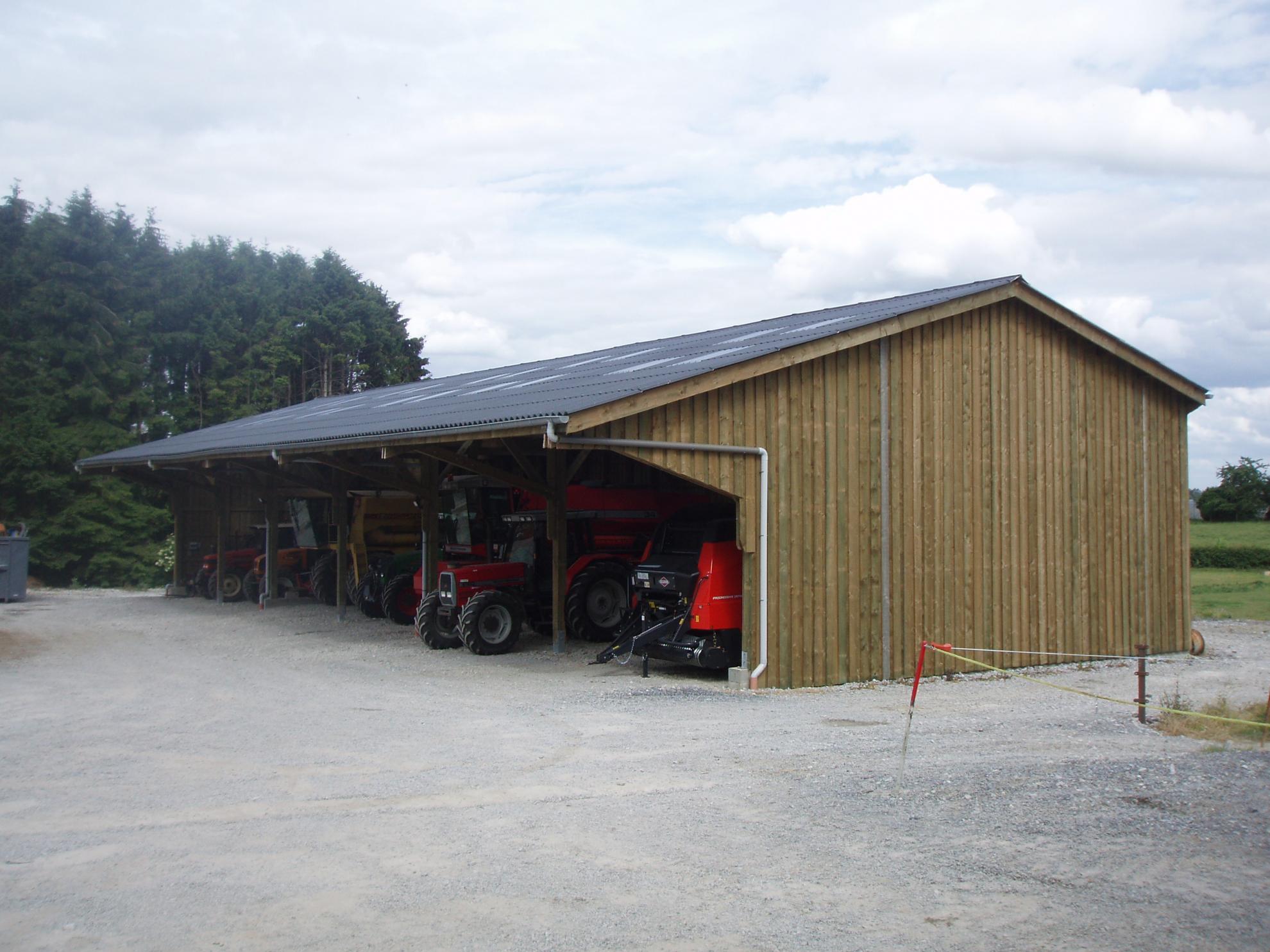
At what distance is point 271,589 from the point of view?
23016 millimetres

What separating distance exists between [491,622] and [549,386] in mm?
3236

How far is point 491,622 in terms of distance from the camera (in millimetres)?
14820

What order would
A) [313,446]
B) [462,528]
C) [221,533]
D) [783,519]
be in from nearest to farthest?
1. [783,519]
2. [313,446]
3. [462,528]
4. [221,533]

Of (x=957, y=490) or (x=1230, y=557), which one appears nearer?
(x=957, y=490)

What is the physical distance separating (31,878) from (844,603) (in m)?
8.97

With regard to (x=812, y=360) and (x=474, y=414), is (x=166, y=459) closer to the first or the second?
(x=474, y=414)

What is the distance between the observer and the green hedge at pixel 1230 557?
35.3 meters

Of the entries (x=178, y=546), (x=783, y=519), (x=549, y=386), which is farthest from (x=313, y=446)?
Result: (x=178, y=546)

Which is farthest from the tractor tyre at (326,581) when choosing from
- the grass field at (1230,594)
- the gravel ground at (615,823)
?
the grass field at (1230,594)

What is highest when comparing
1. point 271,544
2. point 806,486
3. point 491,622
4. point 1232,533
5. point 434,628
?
point 1232,533

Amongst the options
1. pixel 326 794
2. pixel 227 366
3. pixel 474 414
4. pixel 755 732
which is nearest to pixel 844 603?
pixel 755 732

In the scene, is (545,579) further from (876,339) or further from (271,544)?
(271,544)

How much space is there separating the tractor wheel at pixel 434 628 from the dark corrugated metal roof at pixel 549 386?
8.27 ft

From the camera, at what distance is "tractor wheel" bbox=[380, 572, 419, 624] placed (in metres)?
18.6
